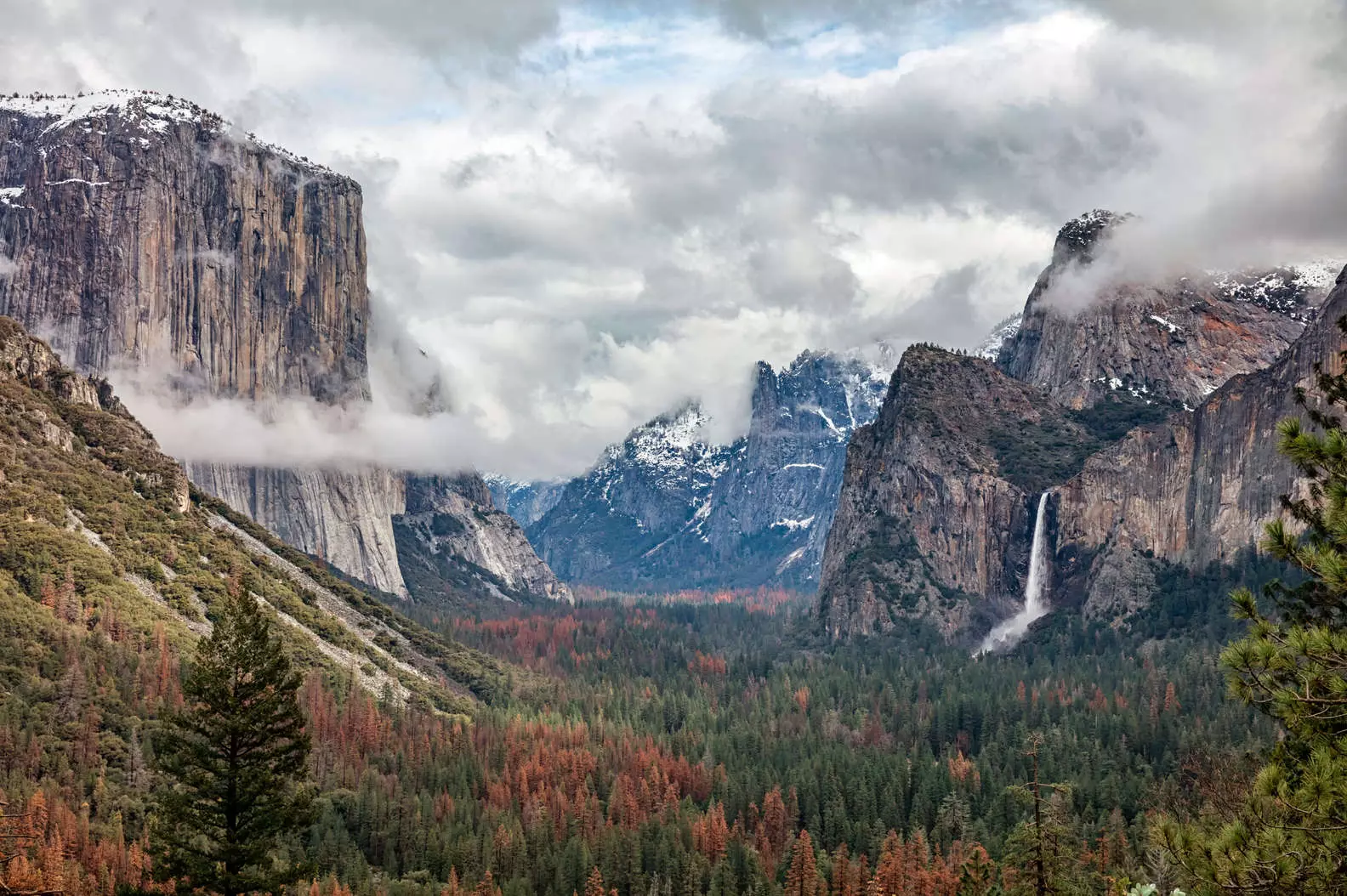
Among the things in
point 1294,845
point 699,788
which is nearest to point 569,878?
point 699,788

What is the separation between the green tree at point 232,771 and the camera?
189ft

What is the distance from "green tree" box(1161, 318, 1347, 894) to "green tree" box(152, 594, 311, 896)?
42512 mm

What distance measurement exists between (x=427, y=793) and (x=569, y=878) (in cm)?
3156

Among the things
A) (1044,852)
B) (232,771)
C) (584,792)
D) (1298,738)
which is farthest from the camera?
(584,792)

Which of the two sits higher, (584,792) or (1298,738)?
(1298,738)

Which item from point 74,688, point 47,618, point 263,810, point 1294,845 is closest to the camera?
point 1294,845

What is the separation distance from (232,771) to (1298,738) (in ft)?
149

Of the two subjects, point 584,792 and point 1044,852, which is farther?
point 584,792

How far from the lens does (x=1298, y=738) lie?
33.6 metres

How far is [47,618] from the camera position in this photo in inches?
6093

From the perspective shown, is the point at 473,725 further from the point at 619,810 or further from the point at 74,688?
the point at 74,688

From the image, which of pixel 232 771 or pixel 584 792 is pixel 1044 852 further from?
pixel 584 792

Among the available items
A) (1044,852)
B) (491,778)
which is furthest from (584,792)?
(1044,852)

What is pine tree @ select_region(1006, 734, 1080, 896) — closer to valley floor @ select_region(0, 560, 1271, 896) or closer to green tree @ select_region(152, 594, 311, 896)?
valley floor @ select_region(0, 560, 1271, 896)
